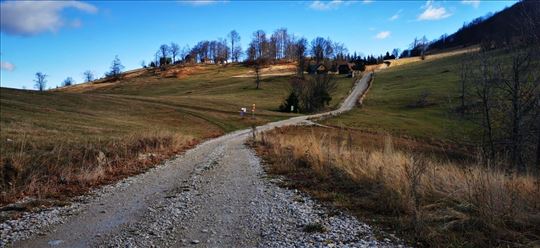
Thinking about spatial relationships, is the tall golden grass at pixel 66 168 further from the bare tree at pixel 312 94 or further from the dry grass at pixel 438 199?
the bare tree at pixel 312 94

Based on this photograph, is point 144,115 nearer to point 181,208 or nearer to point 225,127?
point 225,127

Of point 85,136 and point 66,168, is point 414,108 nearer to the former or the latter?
point 85,136

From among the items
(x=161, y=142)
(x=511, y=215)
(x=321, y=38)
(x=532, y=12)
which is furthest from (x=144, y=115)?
(x=321, y=38)

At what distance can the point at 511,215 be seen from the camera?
661 cm

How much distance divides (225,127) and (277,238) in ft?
124

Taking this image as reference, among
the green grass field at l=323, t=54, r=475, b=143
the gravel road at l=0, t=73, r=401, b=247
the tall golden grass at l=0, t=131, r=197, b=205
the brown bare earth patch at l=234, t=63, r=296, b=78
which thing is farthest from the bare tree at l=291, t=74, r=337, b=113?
the brown bare earth patch at l=234, t=63, r=296, b=78

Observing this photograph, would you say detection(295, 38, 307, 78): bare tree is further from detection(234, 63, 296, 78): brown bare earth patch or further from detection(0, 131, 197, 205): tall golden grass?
detection(0, 131, 197, 205): tall golden grass

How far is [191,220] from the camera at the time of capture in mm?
7957

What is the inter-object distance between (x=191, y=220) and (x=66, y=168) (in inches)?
248

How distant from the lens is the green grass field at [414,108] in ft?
170

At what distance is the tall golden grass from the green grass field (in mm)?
30037

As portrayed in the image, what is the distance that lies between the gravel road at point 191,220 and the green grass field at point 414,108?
32.4 m

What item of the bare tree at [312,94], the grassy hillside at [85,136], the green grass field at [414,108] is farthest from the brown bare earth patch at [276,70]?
the bare tree at [312,94]

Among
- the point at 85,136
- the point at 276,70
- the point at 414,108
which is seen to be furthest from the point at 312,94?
the point at 276,70
